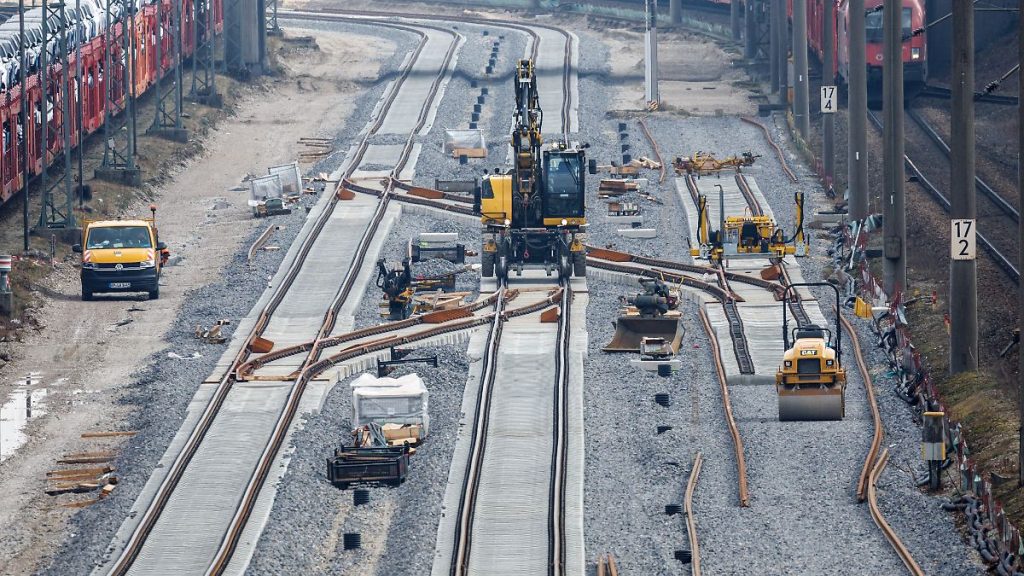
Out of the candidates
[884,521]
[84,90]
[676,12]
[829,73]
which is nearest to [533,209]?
[829,73]

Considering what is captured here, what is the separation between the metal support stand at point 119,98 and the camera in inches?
2328

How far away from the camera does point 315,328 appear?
4141cm

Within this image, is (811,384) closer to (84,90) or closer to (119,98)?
(84,90)

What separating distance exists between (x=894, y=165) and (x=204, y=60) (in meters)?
50.3

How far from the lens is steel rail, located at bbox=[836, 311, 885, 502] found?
1131 inches

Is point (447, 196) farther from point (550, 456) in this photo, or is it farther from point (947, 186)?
point (550, 456)

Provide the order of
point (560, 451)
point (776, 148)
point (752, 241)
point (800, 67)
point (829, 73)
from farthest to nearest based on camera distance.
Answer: point (776, 148) < point (800, 67) < point (829, 73) < point (752, 241) < point (560, 451)

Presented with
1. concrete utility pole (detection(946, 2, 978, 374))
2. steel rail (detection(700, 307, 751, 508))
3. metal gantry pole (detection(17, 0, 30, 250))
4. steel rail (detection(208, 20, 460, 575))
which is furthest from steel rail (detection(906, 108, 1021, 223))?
metal gantry pole (detection(17, 0, 30, 250))

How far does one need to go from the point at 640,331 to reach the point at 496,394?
5.02 m

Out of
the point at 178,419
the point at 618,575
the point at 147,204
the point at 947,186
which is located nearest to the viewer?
the point at 618,575

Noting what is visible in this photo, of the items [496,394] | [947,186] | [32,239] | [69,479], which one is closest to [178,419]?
[69,479]

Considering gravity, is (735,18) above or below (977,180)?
above

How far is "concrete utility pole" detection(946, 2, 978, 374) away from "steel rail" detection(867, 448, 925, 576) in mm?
4512

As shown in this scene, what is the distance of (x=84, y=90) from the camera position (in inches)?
2331
